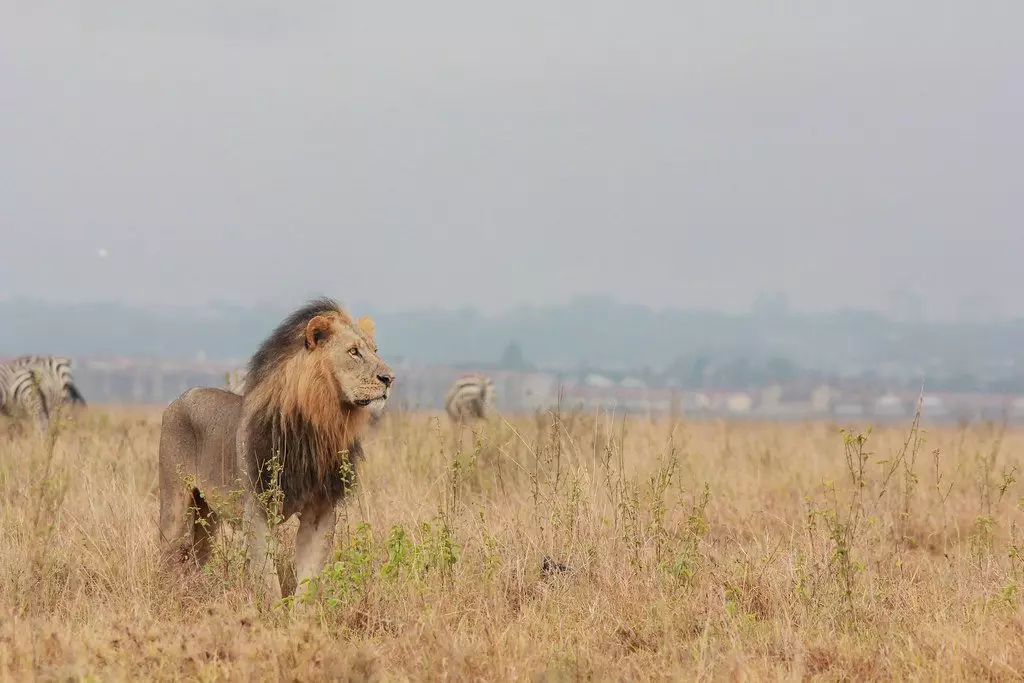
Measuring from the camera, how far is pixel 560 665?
18.4ft

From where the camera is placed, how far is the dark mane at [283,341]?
7219 millimetres

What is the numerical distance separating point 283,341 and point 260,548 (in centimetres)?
118

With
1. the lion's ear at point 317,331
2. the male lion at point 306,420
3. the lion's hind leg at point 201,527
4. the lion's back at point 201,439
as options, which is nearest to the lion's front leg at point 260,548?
the male lion at point 306,420

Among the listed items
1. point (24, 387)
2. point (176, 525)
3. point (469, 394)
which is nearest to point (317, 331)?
point (176, 525)

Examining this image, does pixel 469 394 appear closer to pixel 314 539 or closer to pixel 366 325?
pixel 366 325

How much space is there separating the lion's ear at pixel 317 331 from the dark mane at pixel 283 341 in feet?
0.36

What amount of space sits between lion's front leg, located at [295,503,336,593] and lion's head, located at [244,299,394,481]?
0.35 meters

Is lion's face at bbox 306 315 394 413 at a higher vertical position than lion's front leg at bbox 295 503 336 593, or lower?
higher

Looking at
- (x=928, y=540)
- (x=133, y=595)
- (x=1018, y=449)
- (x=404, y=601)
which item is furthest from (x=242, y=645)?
(x=1018, y=449)

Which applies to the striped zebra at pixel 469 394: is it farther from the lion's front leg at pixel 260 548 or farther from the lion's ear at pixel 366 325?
the lion's front leg at pixel 260 548

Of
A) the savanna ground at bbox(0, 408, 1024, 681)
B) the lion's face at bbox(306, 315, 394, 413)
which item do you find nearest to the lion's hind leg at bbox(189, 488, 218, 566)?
the savanna ground at bbox(0, 408, 1024, 681)

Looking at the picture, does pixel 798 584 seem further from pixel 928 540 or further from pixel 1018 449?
pixel 1018 449

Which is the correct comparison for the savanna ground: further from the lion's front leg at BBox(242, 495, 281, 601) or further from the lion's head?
the lion's head

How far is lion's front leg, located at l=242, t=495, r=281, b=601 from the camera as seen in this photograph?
263 inches
